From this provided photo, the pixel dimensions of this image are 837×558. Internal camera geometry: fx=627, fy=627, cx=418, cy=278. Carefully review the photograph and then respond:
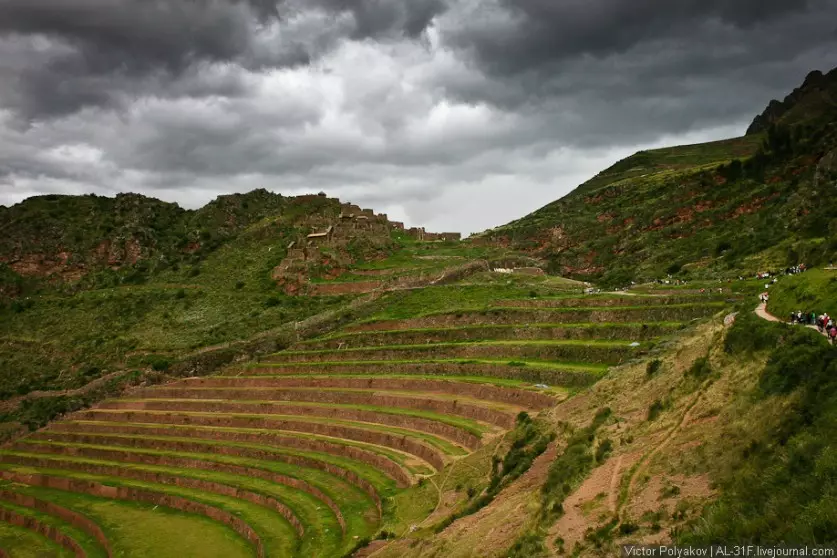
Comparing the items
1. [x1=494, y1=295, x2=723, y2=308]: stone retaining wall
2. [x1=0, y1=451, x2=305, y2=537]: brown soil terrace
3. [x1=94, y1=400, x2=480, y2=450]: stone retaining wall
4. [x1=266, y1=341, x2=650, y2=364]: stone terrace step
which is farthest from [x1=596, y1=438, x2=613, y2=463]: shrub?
[x1=494, y1=295, x2=723, y2=308]: stone retaining wall

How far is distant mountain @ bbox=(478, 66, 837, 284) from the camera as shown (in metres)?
40.8

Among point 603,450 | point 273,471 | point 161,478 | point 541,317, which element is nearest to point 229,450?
point 161,478

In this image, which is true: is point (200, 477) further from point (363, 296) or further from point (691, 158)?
point (691, 158)

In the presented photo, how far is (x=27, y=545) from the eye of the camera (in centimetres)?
2503

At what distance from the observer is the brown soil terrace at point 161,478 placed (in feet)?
72.5

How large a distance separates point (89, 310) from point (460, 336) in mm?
38542

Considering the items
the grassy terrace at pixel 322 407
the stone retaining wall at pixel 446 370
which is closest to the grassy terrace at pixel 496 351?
the stone retaining wall at pixel 446 370

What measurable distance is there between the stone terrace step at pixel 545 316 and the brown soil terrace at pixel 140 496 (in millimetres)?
16507

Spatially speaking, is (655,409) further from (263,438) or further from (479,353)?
(263,438)

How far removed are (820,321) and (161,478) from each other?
25911 mm

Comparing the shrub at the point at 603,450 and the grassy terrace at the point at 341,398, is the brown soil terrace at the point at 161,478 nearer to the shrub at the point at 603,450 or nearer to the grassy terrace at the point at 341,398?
the grassy terrace at the point at 341,398

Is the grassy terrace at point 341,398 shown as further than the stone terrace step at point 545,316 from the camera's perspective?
No

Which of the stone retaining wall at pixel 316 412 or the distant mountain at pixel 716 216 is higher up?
the distant mountain at pixel 716 216

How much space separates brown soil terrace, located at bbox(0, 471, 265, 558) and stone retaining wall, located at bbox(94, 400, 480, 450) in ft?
21.8
